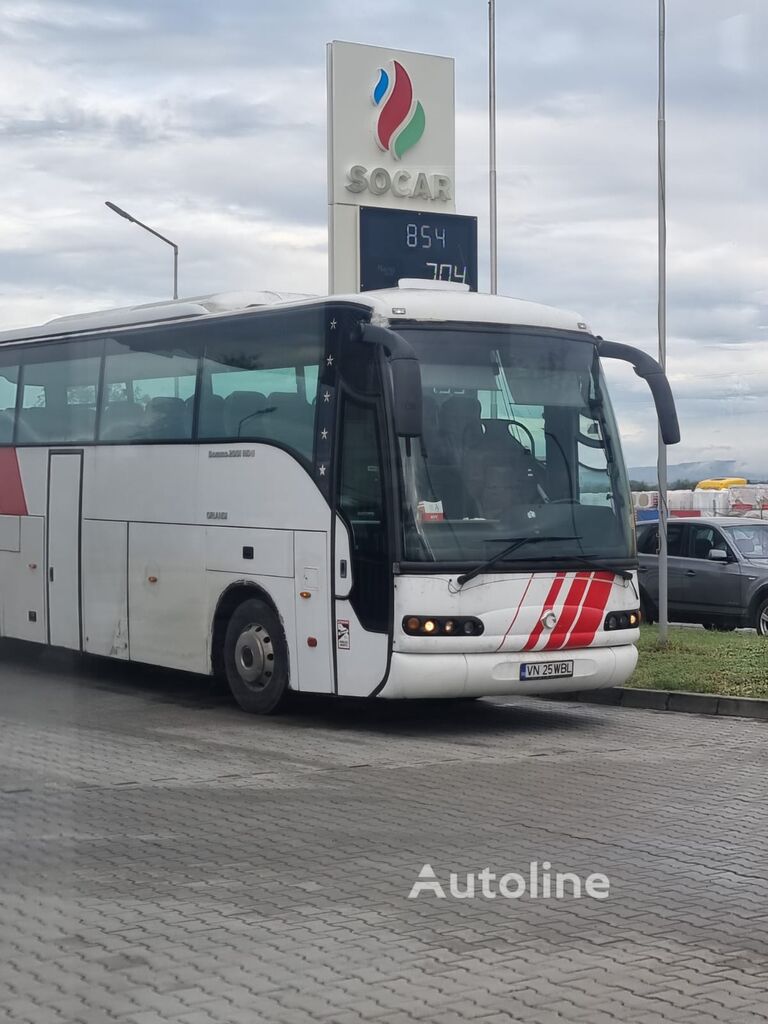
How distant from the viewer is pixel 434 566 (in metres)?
12.2

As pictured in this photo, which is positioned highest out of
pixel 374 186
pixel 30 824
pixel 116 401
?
pixel 374 186

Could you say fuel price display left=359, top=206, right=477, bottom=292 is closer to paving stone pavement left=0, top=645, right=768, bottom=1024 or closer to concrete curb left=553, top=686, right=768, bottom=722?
concrete curb left=553, top=686, right=768, bottom=722

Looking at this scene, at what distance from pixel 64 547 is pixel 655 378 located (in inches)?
255

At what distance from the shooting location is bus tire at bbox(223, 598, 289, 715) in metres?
13.4

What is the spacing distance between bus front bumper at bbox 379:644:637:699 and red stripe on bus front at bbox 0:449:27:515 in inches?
261

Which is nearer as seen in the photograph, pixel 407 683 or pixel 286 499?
pixel 407 683

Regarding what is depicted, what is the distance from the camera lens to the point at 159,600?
15062 mm

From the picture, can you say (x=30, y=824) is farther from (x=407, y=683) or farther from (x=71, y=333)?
(x=71, y=333)

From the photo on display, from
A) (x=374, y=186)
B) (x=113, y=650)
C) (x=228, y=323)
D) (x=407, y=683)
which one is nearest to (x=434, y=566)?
(x=407, y=683)

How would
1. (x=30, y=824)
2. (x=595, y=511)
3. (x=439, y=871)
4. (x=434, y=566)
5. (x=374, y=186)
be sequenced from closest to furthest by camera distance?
1. (x=439, y=871)
2. (x=30, y=824)
3. (x=434, y=566)
4. (x=595, y=511)
5. (x=374, y=186)

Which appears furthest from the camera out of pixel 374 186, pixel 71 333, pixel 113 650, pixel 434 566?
pixel 374 186

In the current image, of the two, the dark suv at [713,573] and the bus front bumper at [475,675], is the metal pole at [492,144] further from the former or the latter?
the bus front bumper at [475,675]

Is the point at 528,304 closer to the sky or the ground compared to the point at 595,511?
closer to the sky

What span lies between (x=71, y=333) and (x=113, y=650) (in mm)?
3483
